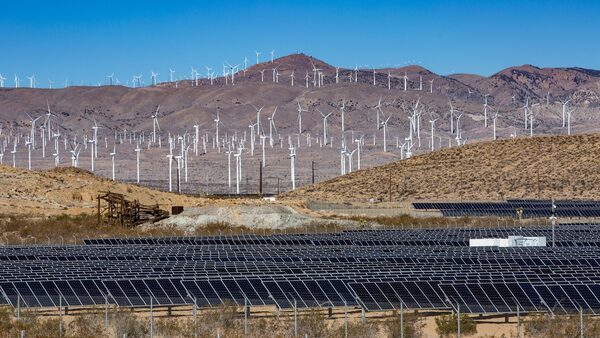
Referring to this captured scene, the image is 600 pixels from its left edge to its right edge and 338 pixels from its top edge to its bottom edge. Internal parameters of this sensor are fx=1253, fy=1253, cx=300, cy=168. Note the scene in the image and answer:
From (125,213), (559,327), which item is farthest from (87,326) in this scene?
(125,213)

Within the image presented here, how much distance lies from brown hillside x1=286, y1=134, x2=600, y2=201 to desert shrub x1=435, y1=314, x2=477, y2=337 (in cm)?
8957

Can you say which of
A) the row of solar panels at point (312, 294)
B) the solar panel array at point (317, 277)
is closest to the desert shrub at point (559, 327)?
the solar panel array at point (317, 277)

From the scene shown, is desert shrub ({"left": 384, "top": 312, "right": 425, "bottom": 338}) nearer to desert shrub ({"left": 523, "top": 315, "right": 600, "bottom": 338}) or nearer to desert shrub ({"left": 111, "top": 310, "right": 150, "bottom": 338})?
desert shrub ({"left": 523, "top": 315, "right": 600, "bottom": 338})

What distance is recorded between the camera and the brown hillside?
132 m

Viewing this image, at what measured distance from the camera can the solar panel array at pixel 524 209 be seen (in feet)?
318

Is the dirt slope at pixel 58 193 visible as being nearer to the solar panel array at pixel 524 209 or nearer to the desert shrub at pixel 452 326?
the solar panel array at pixel 524 209

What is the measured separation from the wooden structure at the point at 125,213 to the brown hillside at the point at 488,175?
131 feet

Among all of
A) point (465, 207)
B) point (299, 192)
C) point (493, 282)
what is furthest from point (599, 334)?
point (299, 192)

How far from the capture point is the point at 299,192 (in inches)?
5600

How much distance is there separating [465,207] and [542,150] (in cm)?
4679

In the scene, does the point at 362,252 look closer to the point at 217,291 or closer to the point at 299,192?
the point at 217,291

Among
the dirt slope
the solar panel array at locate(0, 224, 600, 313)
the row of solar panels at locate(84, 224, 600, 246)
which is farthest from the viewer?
the dirt slope

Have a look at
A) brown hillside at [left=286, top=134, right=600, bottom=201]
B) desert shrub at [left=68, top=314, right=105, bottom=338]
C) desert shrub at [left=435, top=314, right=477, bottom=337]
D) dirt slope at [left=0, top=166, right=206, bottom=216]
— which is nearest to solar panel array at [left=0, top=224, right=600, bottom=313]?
desert shrub at [left=68, top=314, right=105, bottom=338]

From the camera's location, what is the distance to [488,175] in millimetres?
140250
